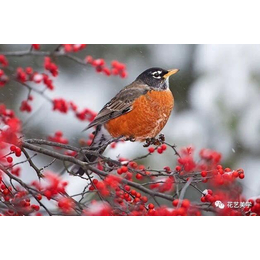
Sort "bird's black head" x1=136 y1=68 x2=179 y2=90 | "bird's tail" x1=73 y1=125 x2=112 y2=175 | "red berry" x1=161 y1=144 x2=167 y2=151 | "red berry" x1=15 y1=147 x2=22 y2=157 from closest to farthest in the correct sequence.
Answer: "red berry" x1=15 y1=147 x2=22 y2=157 → "bird's tail" x1=73 y1=125 x2=112 y2=175 → "red berry" x1=161 y1=144 x2=167 y2=151 → "bird's black head" x1=136 y1=68 x2=179 y2=90

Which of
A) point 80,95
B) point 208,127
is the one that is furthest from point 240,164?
point 80,95

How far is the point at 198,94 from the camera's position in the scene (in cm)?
425

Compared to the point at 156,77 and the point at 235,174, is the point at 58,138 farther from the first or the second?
the point at 235,174

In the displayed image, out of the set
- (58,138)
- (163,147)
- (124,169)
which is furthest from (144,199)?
(58,138)

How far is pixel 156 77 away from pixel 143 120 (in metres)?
0.44

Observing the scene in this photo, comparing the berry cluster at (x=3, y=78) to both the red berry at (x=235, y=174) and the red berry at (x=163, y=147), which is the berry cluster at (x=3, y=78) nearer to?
the red berry at (x=163, y=147)

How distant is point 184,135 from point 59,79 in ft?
3.85

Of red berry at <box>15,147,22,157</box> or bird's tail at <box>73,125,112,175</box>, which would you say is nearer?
red berry at <box>15,147,22,157</box>

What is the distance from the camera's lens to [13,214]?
3959 millimetres

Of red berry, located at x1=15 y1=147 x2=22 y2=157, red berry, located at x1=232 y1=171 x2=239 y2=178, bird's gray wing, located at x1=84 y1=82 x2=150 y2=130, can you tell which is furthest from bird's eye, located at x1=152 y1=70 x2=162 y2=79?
red berry, located at x1=15 y1=147 x2=22 y2=157

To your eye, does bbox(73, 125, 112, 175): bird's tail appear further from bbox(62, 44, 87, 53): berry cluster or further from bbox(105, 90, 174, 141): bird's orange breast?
bbox(62, 44, 87, 53): berry cluster

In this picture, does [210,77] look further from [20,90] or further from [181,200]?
[20,90]

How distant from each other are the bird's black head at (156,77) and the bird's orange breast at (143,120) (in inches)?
4.9

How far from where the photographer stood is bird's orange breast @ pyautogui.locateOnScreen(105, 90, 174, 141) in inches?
158
